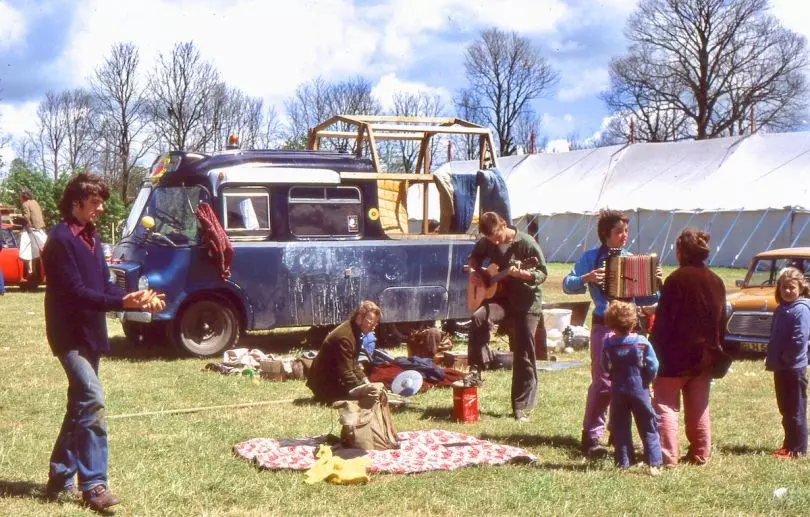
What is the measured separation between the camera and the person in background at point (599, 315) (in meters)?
6.99

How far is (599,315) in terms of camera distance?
708 cm

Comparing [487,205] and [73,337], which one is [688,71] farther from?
[73,337]

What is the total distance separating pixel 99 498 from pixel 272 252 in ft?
22.8

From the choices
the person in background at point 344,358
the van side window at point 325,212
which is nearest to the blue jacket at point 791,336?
the person in background at point 344,358

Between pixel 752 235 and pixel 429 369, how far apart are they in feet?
72.1

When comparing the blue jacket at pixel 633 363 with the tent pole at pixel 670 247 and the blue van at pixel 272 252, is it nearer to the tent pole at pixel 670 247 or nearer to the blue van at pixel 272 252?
the blue van at pixel 272 252

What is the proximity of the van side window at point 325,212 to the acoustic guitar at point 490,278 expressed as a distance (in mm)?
4777

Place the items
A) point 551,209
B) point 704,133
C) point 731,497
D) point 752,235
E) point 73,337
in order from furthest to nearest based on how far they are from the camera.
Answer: point 704,133 → point 551,209 → point 752,235 → point 731,497 → point 73,337

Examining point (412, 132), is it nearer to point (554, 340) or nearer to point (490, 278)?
point (554, 340)

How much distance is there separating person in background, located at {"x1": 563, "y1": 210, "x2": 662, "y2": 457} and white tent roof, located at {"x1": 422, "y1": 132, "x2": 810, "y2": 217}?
23092 millimetres

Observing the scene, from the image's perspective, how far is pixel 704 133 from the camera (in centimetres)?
5250

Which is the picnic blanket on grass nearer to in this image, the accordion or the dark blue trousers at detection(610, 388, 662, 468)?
the dark blue trousers at detection(610, 388, 662, 468)

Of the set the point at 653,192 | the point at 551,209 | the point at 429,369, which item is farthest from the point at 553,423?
the point at 551,209

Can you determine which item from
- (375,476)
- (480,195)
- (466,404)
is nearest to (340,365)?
(466,404)
